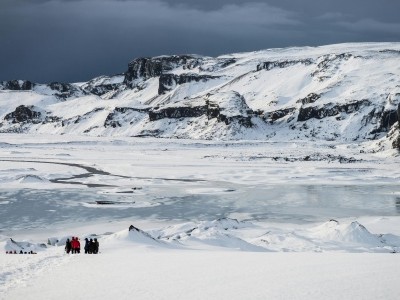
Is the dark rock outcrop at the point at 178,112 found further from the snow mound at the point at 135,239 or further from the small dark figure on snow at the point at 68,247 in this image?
the small dark figure on snow at the point at 68,247

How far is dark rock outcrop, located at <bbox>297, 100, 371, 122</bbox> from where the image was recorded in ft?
559

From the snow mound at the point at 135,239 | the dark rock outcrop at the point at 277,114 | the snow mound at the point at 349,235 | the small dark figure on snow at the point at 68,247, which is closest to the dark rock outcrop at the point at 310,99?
the dark rock outcrop at the point at 277,114

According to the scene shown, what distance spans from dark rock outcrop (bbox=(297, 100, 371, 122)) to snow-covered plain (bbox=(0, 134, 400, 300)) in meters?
79.9

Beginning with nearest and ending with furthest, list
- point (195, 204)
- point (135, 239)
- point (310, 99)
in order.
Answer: point (135, 239), point (195, 204), point (310, 99)

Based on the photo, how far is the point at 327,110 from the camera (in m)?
175

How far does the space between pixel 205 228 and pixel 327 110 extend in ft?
495

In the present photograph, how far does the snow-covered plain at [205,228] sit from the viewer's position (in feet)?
42.2

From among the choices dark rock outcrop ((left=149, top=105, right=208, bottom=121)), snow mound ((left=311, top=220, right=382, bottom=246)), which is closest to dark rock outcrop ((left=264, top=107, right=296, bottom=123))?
dark rock outcrop ((left=149, top=105, right=208, bottom=121))

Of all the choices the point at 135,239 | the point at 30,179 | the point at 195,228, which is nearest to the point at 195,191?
the point at 30,179

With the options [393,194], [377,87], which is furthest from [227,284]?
[377,87]

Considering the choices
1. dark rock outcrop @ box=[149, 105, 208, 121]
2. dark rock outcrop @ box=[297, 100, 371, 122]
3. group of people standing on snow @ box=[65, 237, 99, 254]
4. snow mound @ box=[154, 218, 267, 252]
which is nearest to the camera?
group of people standing on snow @ box=[65, 237, 99, 254]

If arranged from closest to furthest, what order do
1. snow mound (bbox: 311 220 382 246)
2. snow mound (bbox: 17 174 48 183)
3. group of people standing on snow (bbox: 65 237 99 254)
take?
group of people standing on snow (bbox: 65 237 99 254) → snow mound (bbox: 311 220 382 246) → snow mound (bbox: 17 174 48 183)

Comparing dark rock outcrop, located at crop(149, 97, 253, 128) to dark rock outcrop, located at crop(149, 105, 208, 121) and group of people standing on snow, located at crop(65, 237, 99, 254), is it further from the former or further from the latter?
group of people standing on snow, located at crop(65, 237, 99, 254)

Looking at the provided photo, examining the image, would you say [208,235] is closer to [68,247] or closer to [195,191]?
[68,247]
